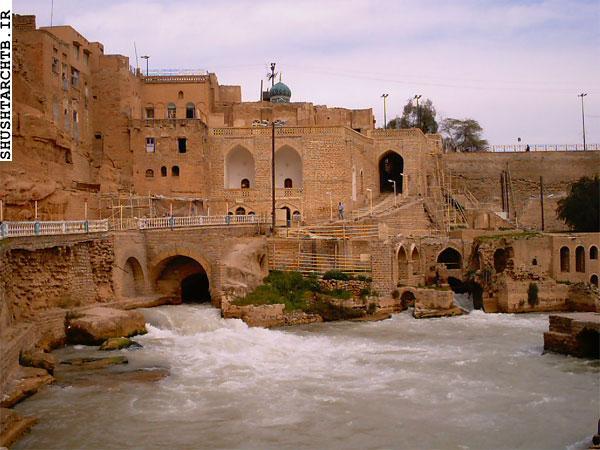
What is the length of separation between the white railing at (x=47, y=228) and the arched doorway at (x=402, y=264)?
11.4 metres

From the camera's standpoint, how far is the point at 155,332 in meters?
20.5

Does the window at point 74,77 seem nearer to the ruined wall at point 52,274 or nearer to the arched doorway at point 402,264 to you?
the ruined wall at point 52,274

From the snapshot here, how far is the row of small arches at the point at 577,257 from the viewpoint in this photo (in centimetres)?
2894

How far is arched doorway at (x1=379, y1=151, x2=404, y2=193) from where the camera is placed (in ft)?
146

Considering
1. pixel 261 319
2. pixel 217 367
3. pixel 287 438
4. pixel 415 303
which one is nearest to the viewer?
pixel 287 438

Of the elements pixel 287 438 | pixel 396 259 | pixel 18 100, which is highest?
pixel 18 100

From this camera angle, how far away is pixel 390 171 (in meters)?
45.4

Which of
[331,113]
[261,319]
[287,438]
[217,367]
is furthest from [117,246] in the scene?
[331,113]

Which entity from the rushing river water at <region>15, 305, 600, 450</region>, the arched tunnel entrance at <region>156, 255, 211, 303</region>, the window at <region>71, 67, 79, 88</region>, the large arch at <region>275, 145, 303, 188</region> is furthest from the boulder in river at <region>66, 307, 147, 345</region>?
the large arch at <region>275, 145, 303, 188</region>

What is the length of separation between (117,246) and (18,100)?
10143 millimetres

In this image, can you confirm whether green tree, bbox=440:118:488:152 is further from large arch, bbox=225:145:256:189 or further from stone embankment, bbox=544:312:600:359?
stone embankment, bbox=544:312:600:359

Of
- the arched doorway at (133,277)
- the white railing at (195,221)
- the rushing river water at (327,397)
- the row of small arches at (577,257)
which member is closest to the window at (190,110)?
the white railing at (195,221)

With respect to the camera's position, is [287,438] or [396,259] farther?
[396,259]

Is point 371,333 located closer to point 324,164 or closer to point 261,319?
point 261,319
